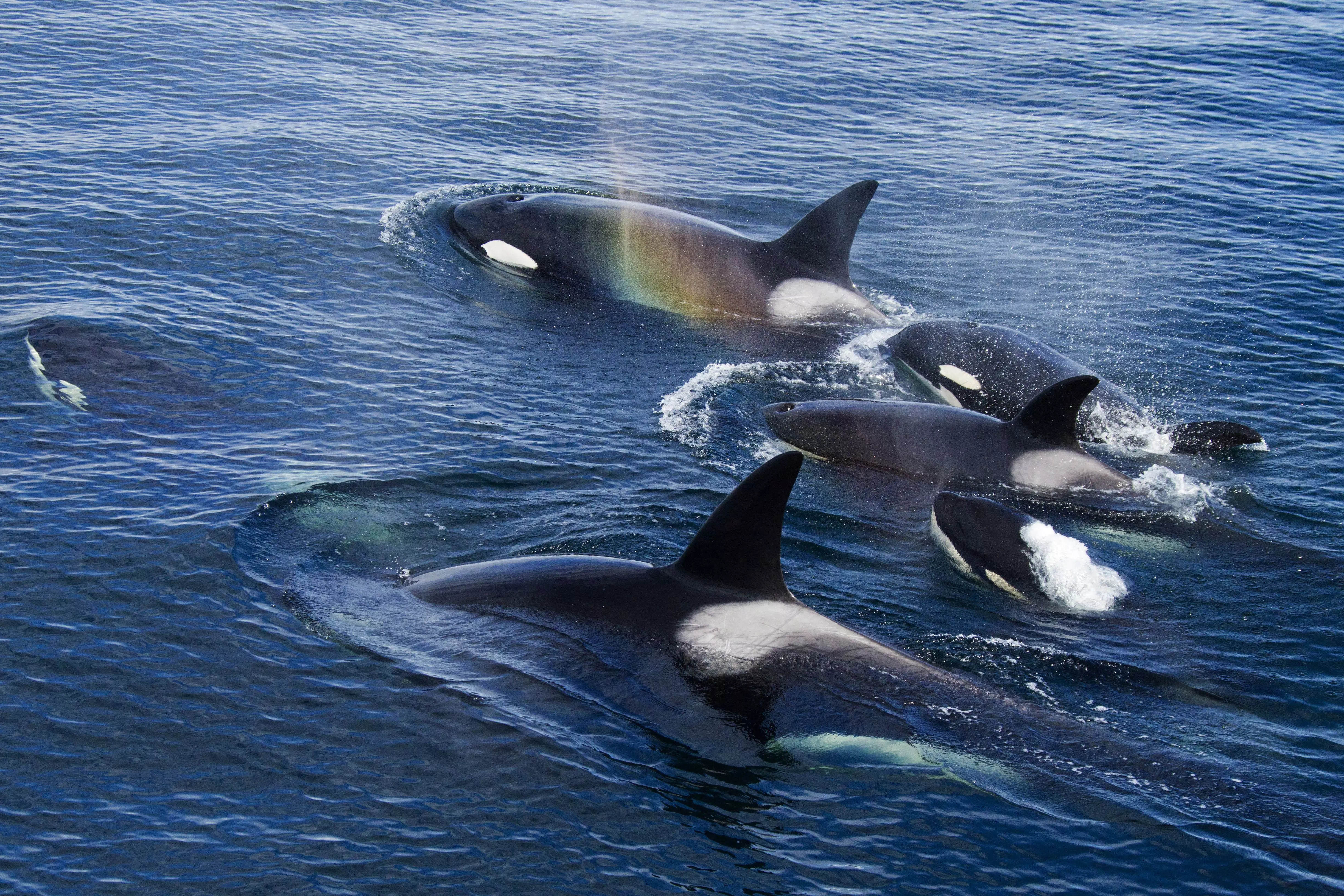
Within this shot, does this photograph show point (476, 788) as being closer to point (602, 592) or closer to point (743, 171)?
point (602, 592)

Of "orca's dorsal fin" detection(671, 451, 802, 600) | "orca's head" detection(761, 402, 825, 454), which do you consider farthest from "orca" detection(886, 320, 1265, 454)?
"orca's dorsal fin" detection(671, 451, 802, 600)

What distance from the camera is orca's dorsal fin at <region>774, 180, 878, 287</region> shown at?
73.3 feet

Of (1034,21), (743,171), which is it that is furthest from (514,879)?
(1034,21)

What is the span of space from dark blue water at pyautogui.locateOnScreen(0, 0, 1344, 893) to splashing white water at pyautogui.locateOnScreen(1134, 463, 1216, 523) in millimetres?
69

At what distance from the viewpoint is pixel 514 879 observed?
10227 mm

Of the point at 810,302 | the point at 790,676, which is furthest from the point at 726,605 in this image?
the point at 810,302

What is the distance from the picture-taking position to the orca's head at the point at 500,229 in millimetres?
24516

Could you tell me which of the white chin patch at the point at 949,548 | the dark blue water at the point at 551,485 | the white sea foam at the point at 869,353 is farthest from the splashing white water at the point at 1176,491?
the white sea foam at the point at 869,353

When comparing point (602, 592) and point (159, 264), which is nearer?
point (602, 592)

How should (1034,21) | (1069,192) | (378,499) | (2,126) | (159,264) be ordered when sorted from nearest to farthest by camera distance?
(378,499) → (159,264) → (2,126) → (1069,192) → (1034,21)

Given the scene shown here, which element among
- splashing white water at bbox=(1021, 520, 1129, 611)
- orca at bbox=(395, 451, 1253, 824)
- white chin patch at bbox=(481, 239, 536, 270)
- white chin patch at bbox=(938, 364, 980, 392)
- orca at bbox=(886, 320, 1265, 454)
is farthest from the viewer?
white chin patch at bbox=(481, 239, 536, 270)

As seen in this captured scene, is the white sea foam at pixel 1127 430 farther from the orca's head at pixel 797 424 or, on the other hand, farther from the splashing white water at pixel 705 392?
the splashing white water at pixel 705 392

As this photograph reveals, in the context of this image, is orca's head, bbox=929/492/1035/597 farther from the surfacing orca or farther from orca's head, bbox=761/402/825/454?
the surfacing orca

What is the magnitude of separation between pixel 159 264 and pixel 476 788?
15424 mm
